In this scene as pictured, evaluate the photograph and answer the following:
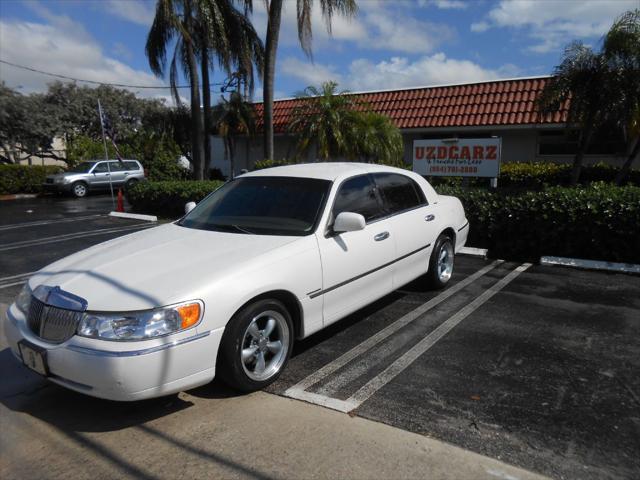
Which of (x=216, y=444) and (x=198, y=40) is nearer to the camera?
(x=216, y=444)

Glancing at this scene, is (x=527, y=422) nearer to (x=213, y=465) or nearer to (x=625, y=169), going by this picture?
(x=213, y=465)

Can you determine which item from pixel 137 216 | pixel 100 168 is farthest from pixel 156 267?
pixel 100 168

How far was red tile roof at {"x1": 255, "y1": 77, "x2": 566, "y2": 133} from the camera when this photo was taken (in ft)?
49.1

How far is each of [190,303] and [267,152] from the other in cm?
1215

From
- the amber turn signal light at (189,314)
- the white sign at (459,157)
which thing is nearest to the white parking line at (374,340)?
the amber turn signal light at (189,314)

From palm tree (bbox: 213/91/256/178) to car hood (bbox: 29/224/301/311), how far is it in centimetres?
1690

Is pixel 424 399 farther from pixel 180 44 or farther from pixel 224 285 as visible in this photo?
pixel 180 44

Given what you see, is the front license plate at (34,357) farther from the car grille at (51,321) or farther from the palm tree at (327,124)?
the palm tree at (327,124)

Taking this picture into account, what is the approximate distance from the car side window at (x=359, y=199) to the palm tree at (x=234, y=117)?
641 inches

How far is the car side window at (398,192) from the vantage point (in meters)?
5.28

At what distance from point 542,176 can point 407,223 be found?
377 inches

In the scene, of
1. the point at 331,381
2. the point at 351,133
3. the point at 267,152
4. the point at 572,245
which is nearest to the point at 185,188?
the point at 267,152

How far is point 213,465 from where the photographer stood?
289cm

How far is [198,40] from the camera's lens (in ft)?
55.3
